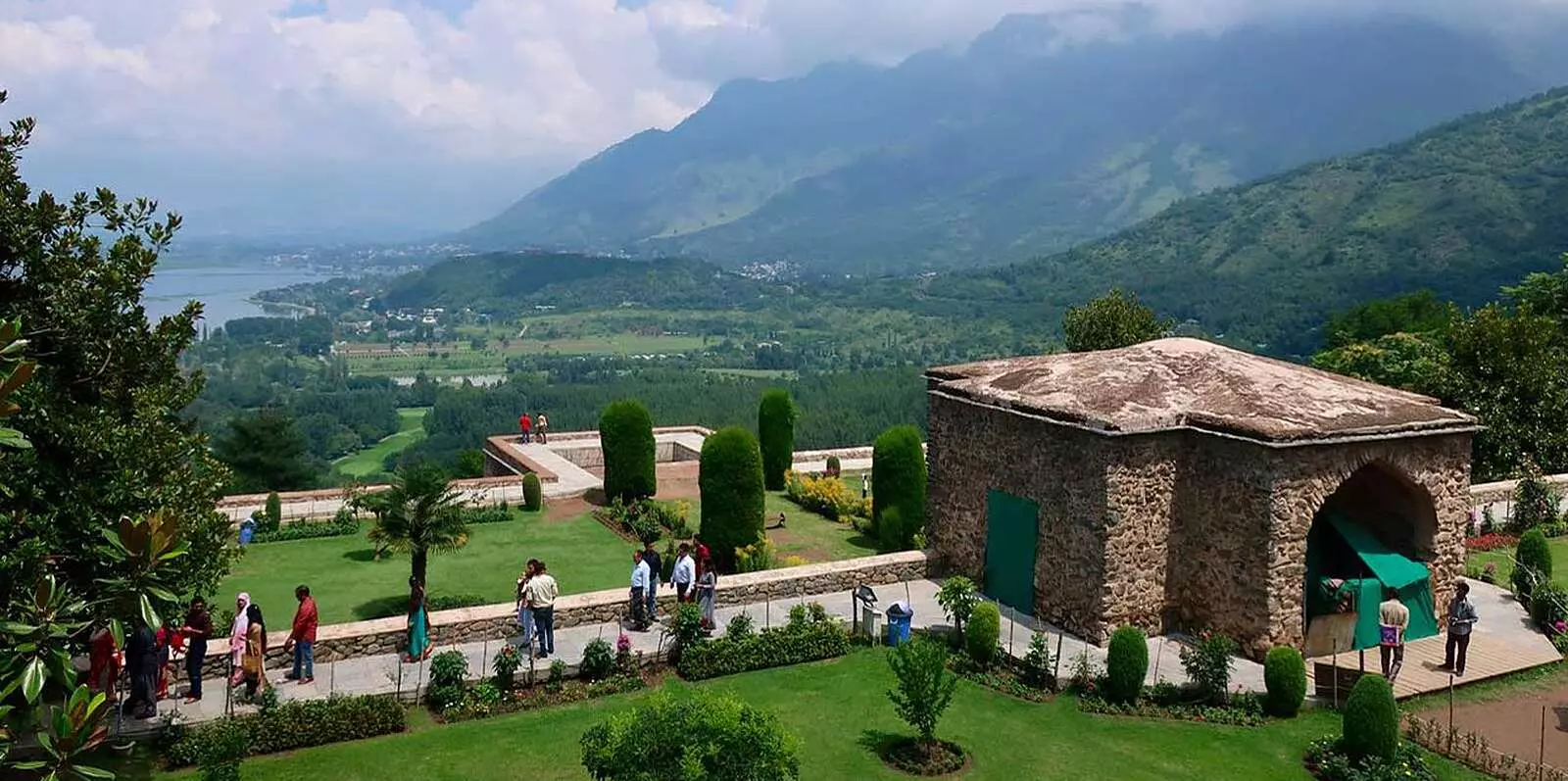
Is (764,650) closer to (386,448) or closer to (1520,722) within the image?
(1520,722)

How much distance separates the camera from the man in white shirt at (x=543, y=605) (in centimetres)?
1473

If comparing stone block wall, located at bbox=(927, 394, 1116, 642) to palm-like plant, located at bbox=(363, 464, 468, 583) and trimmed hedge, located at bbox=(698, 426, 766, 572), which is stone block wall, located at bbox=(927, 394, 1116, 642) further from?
palm-like plant, located at bbox=(363, 464, 468, 583)

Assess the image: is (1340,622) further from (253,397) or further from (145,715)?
(253,397)

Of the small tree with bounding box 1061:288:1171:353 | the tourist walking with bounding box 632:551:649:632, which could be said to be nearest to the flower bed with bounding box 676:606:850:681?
the tourist walking with bounding box 632:551:649:632

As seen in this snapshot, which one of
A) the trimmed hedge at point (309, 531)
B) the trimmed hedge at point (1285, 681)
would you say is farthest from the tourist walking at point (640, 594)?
the trimmed hedge at point (309, 531)

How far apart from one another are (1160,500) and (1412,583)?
397 cm

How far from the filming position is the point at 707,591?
16016 mm

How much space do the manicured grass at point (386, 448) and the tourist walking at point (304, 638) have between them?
6637 centimetres

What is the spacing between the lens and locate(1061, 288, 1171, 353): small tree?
31.6 meters

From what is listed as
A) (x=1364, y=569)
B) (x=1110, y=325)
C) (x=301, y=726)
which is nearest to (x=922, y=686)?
(x=301, y=726)

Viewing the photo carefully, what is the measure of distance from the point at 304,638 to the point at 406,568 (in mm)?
7929

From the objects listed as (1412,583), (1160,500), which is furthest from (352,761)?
(1412,583)

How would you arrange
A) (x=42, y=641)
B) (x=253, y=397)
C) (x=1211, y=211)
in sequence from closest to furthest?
(x=42, y=641) < (x=253, y=397) < (x=1211, y=211)

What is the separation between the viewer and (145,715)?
486 inches
